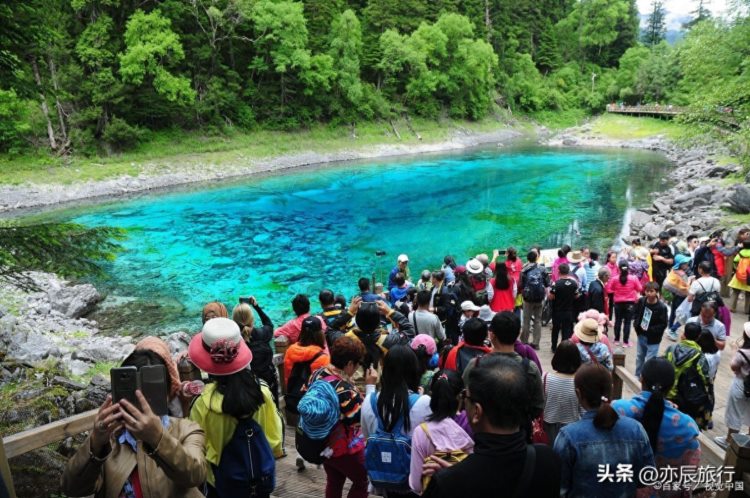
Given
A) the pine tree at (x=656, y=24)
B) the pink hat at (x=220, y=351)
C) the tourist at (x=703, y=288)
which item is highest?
the pine tree at (x=656, y=24)

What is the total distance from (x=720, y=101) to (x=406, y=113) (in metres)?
34.6

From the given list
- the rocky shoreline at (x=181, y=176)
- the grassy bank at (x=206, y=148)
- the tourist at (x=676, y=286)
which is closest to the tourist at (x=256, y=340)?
the tourist at (x=676, y=286)

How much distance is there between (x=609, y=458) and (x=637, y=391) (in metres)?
1.58

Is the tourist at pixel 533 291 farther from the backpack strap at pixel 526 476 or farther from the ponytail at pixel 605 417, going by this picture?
the backpack strap at pixel 526 476

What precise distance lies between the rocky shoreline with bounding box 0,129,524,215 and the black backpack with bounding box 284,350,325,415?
24.8 metres

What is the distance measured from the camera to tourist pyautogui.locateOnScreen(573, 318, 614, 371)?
4.50 metres

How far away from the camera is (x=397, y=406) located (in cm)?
285

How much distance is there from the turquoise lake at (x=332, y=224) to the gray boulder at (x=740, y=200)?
3.83m

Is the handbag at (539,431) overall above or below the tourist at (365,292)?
below

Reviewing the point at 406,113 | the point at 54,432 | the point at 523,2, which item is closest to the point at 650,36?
the point at 523,2

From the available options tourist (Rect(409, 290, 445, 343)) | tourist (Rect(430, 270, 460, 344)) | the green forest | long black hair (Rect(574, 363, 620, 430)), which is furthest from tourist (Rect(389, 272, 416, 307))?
the green forest

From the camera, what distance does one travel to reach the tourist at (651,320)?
21.3 ft

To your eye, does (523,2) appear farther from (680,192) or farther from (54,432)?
(54,432)

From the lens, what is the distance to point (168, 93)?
31906 millimetres
